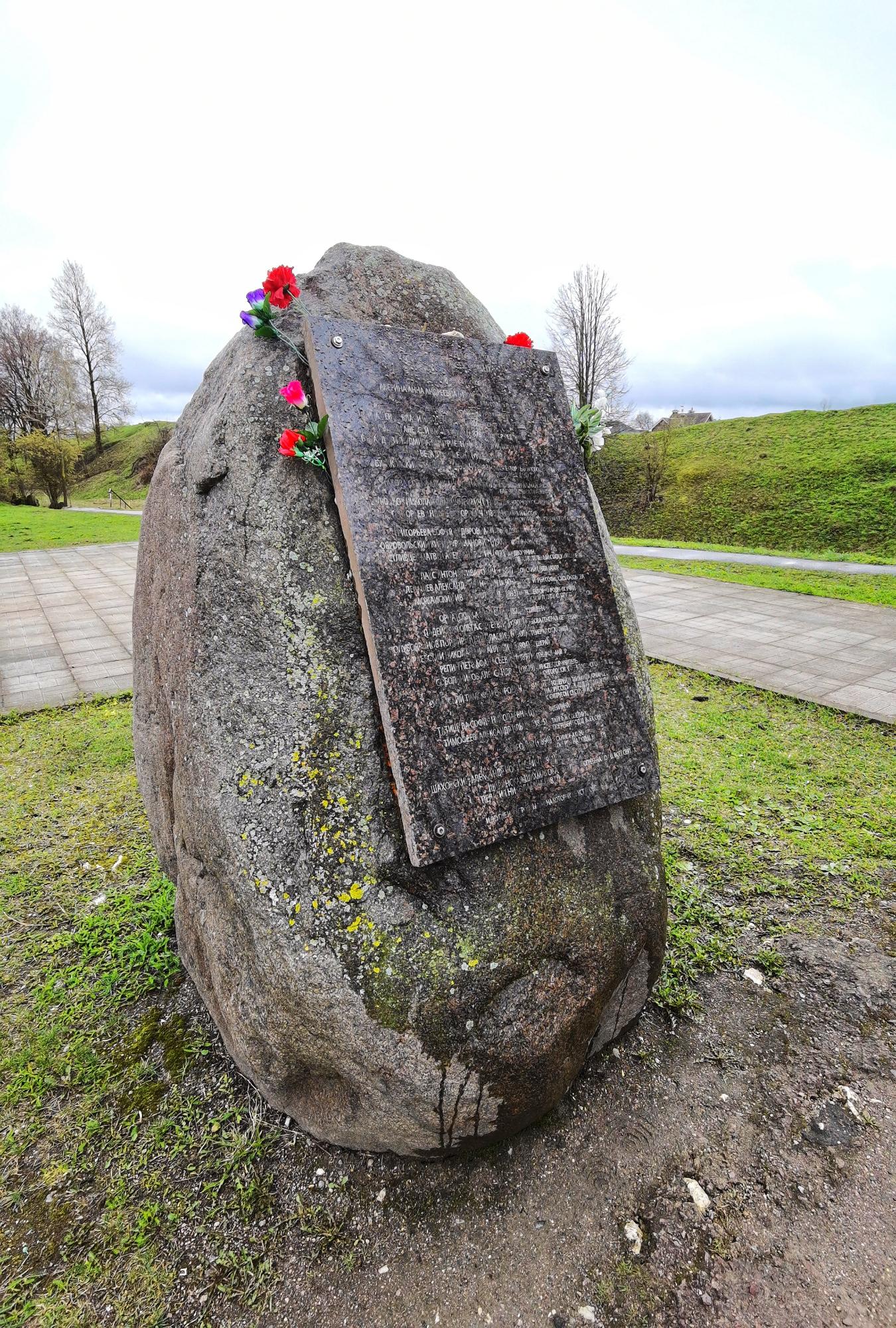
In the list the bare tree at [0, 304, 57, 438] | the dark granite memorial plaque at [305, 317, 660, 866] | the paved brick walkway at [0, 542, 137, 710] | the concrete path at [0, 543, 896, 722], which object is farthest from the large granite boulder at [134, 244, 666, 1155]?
the bare tree at [0, 304, 57, 438]

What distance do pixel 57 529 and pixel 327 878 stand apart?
21.2m

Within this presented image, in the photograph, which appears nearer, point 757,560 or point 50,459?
point 757,560

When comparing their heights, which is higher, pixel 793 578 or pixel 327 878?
pixel 327 878

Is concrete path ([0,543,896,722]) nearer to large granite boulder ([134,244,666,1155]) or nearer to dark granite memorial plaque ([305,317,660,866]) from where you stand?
dark granite memorial plaque ([305,317,660,866])

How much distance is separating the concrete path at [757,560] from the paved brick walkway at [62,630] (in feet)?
24.0

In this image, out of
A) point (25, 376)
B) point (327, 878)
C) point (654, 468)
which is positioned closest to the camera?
point (327, 878)

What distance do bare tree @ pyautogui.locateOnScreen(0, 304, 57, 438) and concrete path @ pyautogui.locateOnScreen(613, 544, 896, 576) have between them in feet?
111

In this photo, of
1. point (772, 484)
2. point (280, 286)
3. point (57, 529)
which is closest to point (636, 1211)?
point (280, 286)

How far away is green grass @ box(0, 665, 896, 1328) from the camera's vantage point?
188 cm

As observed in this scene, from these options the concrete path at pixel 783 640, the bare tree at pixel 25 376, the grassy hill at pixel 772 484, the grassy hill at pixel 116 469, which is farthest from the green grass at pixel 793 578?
the bare tree at pixel 25 376

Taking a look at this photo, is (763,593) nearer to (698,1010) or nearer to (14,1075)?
(698,1010)

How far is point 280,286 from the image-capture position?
2.21 metres

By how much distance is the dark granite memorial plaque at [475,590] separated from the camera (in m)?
1.96

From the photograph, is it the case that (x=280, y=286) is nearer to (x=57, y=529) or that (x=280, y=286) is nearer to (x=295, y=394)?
(x=295, y=394)
